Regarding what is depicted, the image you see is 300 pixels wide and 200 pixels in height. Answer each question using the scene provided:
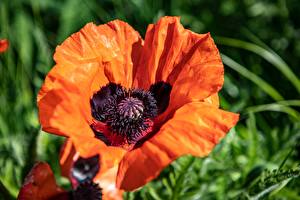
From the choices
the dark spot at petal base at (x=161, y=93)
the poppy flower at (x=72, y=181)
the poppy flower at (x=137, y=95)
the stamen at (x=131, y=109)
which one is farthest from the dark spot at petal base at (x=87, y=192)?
the dark spot at petal base at (x=161, y=93)

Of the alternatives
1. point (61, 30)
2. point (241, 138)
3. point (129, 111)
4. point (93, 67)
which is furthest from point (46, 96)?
point (61, 30)

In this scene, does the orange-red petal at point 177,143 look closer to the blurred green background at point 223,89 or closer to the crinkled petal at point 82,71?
the crinkled petal at point 82,71

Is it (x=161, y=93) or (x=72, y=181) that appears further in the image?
(x=161, y=93)

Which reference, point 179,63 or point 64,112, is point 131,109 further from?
point 64,112

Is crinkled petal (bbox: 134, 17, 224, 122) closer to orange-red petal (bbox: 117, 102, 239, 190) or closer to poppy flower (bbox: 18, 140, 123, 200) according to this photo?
orange-red petal (bbox: 117, 102, 239, 190)

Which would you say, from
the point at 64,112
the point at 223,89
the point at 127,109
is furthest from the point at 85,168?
the point at 223,89

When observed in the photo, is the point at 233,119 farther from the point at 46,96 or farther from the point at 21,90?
the point at 21,90

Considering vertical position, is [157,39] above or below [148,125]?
above
